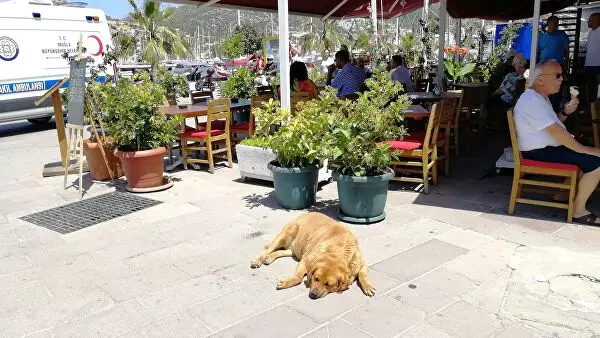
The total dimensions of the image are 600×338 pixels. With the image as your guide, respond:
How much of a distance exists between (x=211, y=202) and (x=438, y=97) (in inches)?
155

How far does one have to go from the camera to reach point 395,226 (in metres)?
4.23

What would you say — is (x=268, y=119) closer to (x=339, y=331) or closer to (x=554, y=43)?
(x=339, y=331)

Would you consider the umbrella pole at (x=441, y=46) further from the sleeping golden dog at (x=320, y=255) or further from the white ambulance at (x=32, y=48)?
the white ambulance at (x=32, y=48)

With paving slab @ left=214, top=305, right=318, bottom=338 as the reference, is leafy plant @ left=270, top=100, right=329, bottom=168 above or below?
above

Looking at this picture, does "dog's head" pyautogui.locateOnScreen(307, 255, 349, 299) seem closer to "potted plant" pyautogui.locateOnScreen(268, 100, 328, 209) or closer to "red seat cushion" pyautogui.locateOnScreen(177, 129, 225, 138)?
"potted plant" pyautogui.locateOnScreen(268, 100, 328, 209)

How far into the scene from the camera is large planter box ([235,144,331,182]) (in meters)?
5.48

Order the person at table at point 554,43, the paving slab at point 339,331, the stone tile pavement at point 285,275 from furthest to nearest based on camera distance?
the person at table at point 554,43
the stone tile pavement at point 285,275
the paving slab at point 339,331

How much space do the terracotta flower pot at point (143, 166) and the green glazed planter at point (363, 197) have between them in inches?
94.4

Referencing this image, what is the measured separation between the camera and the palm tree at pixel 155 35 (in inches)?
958

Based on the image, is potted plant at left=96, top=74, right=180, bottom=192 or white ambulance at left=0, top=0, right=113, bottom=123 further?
white ambulance at left=0, top=0, right=113, bottom=123

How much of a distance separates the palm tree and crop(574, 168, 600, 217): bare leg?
22.2 m

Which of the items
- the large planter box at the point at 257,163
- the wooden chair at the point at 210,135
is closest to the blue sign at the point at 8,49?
the wooden chair at the point at 210,135

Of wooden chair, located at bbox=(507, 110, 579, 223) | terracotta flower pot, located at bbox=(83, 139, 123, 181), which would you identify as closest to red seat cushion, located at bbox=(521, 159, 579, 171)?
wooden chair, located at bbox=(507, 110, 579, 223)

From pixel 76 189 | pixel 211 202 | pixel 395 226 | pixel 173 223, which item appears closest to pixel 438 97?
pixel 395 226
